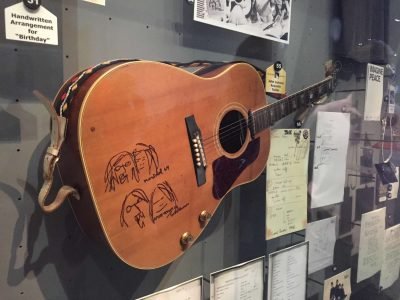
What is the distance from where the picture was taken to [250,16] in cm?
95

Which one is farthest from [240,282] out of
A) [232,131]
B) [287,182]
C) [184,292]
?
[232,131]

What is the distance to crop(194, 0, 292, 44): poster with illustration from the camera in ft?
2.82

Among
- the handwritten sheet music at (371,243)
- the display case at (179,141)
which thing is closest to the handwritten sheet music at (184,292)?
the display case at (179,141)

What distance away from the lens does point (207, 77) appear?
77 cm

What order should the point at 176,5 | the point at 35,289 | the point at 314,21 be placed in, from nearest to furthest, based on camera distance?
1. the point at 35,289
2. the point at 176,5
3. the point at 314,21

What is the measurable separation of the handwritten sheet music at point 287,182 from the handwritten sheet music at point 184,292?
27 centimetres

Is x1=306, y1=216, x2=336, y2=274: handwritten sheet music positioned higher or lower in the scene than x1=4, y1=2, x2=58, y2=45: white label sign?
lower

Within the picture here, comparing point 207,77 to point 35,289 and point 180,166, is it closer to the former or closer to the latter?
point 180,166

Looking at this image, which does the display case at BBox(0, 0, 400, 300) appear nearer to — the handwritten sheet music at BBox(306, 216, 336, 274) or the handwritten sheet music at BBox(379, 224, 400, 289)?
the handwritten sheet music at BBox(306, 216, 336, 274)

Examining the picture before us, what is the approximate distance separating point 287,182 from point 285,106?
270 millimetres

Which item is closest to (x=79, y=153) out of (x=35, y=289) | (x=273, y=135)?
(x=35, y=289)

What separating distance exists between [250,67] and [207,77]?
0.16 m

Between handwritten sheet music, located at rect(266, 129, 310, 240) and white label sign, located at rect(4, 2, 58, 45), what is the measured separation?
63 cm

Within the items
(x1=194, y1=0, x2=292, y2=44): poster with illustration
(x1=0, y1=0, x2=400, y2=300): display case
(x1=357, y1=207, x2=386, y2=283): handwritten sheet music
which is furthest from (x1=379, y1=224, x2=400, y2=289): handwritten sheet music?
(x1=194, y1=0, x2=292, y2=44): poster with illustration
